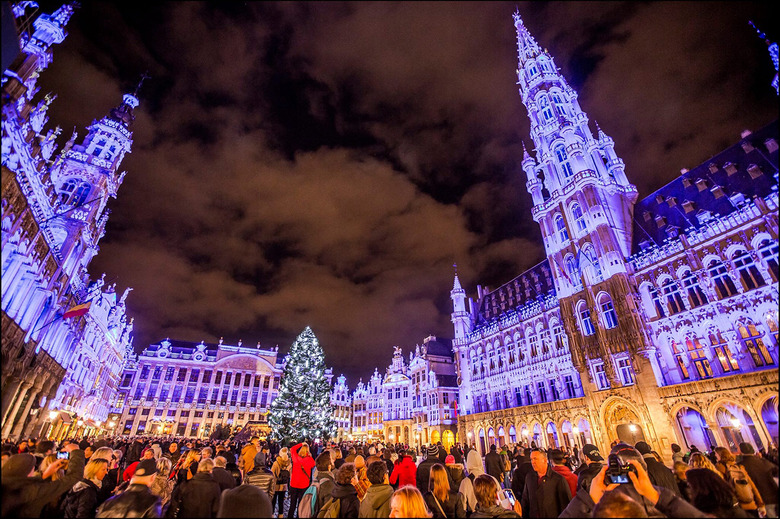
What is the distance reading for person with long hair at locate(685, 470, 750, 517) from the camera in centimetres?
479

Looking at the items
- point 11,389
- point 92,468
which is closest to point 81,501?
point 92,468

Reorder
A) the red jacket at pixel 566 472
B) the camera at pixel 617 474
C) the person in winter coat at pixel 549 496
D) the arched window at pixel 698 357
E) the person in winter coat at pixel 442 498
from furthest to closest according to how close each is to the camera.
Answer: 1. the arched window at pixel 698 357
2. the red jacket at pixel 566 472
3. the person in winter coat at pixel 549 496
4. the person in winter coat at pixel 442 498
5. the camera at pixel 617 474

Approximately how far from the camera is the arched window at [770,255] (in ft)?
59.0

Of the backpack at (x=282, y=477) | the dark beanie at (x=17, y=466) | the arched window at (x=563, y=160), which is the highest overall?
the arched window at (x=563, y=160)

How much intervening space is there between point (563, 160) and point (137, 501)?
3799cm

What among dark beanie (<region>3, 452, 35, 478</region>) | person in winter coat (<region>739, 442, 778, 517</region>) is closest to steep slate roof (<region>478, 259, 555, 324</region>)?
person in winter coat (<region>739, 442, 778, 517</region>)

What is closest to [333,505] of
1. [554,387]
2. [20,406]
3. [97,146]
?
[20,406]

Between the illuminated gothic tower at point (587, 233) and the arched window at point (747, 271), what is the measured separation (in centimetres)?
577

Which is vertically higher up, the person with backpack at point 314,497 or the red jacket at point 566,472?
the red jacket at point 566,472

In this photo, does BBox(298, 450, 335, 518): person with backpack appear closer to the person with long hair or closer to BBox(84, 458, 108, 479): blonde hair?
BBox(84, 458, 108, 479): blonde hair

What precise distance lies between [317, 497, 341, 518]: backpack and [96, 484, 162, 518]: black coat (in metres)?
2.33

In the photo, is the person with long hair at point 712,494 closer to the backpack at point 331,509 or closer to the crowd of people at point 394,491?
the crowd of people at point 394,491

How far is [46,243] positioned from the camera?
18156mm

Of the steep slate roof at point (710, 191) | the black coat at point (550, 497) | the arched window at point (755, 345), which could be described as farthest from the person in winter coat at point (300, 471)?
the steep slate roof at point (710, 191)
